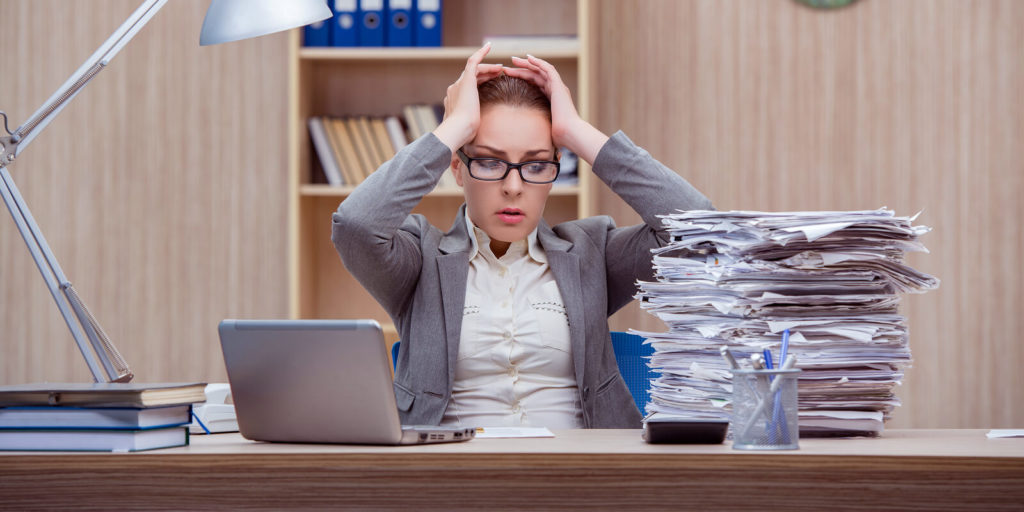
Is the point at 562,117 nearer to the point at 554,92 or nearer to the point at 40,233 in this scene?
the point at 554,92

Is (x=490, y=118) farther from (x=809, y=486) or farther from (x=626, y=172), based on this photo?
(x=809, y=486)

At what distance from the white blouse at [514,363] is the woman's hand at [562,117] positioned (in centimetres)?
27

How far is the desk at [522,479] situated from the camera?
1002mm

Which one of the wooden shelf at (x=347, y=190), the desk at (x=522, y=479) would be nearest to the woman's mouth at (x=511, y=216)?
the desk at (x=522, y=479)

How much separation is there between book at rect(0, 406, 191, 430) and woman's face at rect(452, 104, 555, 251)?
2.73 feet

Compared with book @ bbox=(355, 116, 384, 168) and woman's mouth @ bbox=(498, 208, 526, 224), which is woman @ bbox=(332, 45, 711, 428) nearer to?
woman's mouth @ bbox=(498, 208, 526, 224)

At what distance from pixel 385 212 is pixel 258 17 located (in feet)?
1.33

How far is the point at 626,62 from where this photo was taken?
335 centimetres

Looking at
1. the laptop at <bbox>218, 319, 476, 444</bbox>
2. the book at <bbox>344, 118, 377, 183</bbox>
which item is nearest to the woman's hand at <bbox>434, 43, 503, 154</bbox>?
the laptop at <bbox>218, 319, 476, 444</bbox>

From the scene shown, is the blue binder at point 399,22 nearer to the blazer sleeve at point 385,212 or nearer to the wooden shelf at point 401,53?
the wooden shelf at point 401,53

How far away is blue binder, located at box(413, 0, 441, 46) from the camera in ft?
10.1

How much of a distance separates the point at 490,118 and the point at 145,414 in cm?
93

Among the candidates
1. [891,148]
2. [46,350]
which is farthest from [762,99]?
[46,350]

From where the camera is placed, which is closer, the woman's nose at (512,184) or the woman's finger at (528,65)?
the woman's nose at (512,184)
